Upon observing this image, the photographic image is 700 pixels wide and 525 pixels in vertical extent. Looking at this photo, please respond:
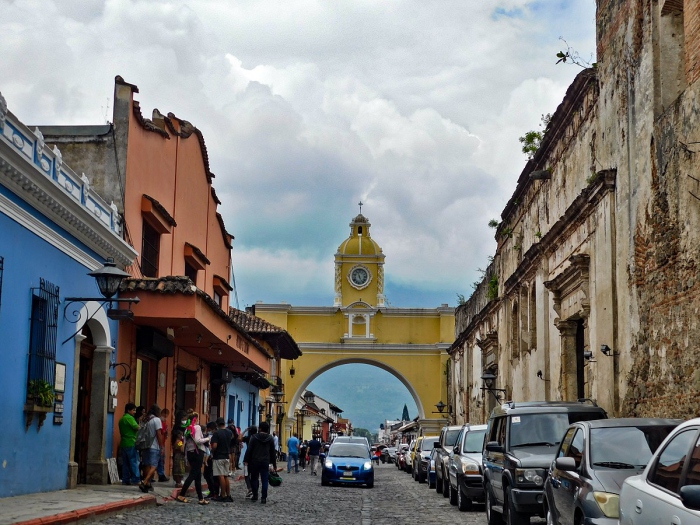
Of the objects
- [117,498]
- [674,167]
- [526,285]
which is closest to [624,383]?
[674,167]

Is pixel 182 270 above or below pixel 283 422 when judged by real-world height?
above

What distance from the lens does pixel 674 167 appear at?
12828mm

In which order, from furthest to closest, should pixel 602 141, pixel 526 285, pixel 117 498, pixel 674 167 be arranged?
pixel 526 285 < pixel 602 141 < pixel 117 498 < pixel 674 167

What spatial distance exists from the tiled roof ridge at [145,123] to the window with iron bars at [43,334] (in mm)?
5604

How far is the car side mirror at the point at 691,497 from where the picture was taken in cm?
507

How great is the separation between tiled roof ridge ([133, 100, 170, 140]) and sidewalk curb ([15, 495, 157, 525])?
25.2 ft

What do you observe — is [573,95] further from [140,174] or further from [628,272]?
[140,174]

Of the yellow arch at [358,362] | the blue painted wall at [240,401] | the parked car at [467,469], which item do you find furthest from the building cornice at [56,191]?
the yellow arch at [358,362]

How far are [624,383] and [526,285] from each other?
9.84 m

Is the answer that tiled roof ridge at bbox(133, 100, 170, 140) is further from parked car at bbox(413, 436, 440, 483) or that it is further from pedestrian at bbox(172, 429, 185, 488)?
parked car at bbox(413, 436, 440, 483)

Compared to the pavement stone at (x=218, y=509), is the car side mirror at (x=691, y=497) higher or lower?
higher

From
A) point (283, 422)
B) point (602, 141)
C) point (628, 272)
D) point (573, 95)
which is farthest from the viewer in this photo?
point (283, 422)

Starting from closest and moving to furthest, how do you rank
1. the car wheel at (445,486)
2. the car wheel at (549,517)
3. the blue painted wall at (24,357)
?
the car wheel at (549,517), the blue painted wall at (24,357), the car wheel at (445,486)

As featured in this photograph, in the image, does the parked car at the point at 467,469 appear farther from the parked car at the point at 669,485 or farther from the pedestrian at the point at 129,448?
the parked car at the point at 669,485
